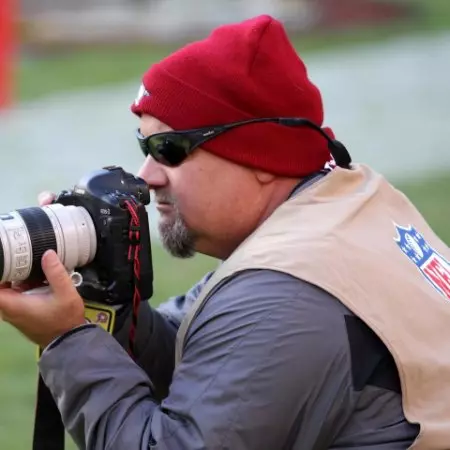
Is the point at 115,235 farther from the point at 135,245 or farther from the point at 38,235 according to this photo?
the point at 38,235

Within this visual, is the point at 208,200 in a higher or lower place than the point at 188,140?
lower

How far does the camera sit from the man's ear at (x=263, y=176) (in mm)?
2631

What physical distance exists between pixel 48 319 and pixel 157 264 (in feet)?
12.8

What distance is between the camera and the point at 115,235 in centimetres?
250

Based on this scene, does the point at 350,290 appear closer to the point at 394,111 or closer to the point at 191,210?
the point at 191,210

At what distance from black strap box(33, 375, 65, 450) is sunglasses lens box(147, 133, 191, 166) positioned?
0.63 m

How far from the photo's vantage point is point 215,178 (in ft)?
8.61

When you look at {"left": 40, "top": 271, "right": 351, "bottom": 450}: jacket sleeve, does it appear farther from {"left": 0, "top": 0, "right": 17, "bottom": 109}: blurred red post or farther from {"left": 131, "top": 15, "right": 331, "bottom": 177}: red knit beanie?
{"left": 0, "top": 0, "right": 17, "bottom": 109}: blurred red post

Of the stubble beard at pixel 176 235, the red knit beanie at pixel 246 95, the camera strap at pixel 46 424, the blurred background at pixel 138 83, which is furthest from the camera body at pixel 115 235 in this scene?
the blurred background at pixel 138 83

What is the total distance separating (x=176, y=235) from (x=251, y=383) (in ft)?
1.87

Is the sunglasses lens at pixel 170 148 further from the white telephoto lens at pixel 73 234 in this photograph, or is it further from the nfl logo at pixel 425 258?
the nfl logo at pixel 425 258

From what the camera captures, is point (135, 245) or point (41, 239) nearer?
point (41, 239)

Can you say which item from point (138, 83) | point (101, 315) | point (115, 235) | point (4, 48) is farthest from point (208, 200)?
point (138, 83)

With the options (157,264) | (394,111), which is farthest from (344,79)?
(157,264)
